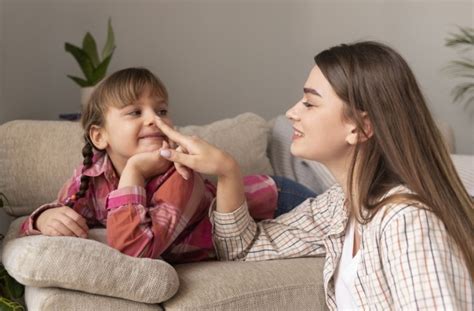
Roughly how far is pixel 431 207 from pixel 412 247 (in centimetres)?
11

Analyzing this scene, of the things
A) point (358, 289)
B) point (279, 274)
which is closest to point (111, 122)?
point (279, 274)

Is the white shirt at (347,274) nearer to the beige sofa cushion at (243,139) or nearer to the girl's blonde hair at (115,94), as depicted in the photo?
the girl's blonde hair at (115,94)

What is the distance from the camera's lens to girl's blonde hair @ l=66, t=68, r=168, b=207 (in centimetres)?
176

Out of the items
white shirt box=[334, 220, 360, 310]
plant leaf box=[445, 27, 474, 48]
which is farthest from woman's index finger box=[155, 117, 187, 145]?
plant leaf box=[445, 27, 474, 48]

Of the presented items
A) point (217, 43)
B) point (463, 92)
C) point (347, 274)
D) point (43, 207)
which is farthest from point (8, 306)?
→ point (463, 92)

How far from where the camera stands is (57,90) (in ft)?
10.0

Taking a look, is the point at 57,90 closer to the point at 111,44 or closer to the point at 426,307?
the point at 111,44

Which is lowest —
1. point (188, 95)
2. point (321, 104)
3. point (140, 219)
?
point (188, 95)

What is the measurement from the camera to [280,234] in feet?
6.11

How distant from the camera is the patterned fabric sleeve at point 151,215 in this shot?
1.59 metres

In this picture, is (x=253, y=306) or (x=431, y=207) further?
(x=253, y=306)

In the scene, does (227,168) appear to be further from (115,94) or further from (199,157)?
(115,94)

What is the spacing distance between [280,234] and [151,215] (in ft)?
1.28

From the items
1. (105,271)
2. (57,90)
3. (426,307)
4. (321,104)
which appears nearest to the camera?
(426,307)
